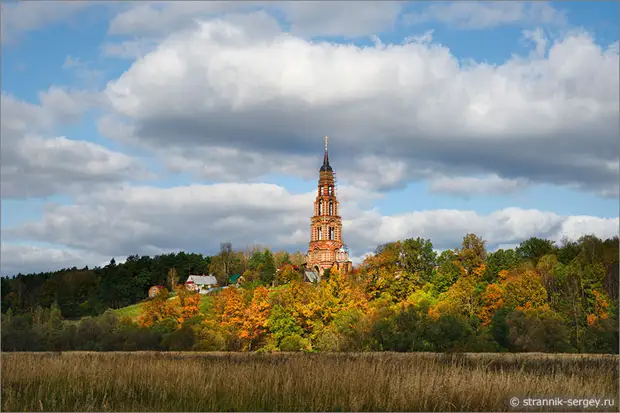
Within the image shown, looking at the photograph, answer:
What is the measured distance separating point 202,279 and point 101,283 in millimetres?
40130

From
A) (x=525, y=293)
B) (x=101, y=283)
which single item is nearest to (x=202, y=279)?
(x=101, y=283)

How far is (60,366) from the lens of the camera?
20.9 m

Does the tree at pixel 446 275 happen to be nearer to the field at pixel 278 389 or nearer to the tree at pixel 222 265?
the field at pixel 278 389

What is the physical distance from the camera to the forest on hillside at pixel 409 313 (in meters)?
52.8

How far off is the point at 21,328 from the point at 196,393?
57.5 metres

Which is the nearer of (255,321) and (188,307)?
(255,321)

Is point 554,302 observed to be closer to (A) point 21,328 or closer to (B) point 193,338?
(B) point 193,338

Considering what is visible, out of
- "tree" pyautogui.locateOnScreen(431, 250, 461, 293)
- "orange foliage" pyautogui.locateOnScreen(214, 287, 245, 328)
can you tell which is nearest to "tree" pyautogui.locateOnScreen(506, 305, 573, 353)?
"tree" pyautogui.locateOnScreen(431, 250, 461, 293)

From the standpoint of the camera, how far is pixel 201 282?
607ft

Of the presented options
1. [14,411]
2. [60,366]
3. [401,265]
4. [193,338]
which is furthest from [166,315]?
[14,411]

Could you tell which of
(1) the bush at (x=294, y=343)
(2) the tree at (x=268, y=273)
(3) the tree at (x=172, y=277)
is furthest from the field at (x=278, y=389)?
(3) the tree at (x=172, y=277)

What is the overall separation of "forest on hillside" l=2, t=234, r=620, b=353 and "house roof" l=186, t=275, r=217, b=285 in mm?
88227

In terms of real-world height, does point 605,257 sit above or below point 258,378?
above

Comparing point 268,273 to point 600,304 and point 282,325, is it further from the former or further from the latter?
point 600,304
